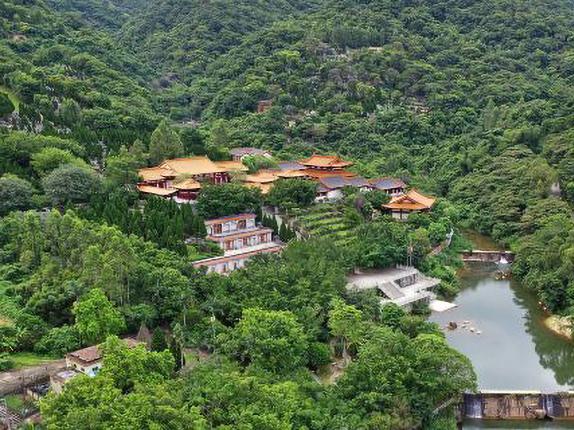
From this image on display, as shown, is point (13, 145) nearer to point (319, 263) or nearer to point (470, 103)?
point (319, 263)

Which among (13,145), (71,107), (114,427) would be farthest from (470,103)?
(114,427)

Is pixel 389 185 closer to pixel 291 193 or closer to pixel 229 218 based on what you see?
pixel 291 193

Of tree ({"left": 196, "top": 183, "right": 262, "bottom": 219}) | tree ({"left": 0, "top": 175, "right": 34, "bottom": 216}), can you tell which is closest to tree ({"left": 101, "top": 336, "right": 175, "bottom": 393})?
tree ({"left": 0, "top": 175, "right": 34, "bottom": 216})

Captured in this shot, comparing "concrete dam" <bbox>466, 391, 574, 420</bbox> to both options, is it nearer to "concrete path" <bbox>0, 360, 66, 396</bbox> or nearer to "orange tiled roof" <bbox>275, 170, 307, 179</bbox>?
"concrete path" <bbox>0, 360, 66, 396</bbox>

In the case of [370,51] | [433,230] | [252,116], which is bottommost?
[433,230]

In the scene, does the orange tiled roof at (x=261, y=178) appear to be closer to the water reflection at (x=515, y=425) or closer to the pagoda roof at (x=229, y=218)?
the pagoda roof at (x=229, y=218)

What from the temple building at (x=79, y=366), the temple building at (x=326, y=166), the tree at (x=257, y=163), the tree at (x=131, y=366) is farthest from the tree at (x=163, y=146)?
the tree at (x=131, y=366)
